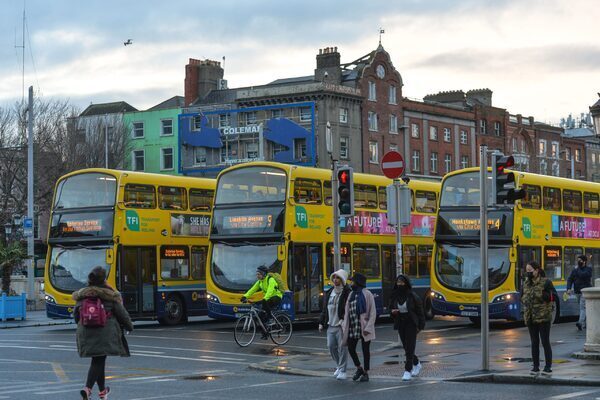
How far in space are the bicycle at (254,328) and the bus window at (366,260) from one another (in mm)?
6671

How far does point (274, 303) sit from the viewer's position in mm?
25688

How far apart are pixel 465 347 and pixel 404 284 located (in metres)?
6.78

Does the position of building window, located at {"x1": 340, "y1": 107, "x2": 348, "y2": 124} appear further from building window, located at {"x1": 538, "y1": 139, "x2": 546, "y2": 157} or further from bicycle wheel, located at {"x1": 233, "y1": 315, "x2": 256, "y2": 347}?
bicycle wheel, located at {"x1": 233, "y1": 315, "x2": 256, "y2": 347}

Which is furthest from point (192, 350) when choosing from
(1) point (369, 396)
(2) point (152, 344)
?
(1) point (369, 396)

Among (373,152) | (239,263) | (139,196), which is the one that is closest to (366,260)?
(239,263)

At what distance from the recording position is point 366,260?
33125 mm

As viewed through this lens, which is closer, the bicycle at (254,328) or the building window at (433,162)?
the bicycle at (254,328)

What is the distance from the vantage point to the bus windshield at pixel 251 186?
30.1 metres

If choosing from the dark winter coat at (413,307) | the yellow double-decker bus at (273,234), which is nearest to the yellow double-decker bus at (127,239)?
the yellow double-decker bus at (273,234)

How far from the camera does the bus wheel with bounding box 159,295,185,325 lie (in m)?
34.0

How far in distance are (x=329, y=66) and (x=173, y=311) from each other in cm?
4873

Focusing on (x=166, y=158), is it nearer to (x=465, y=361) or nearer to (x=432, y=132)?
(x=432, y=132)

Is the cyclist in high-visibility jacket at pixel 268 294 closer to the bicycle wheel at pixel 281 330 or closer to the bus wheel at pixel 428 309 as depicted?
the bicycle wheel at pixel 281 330

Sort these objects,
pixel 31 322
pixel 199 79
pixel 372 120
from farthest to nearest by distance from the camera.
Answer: pixel 199 79, pixel 372 120, pixel 31 322
